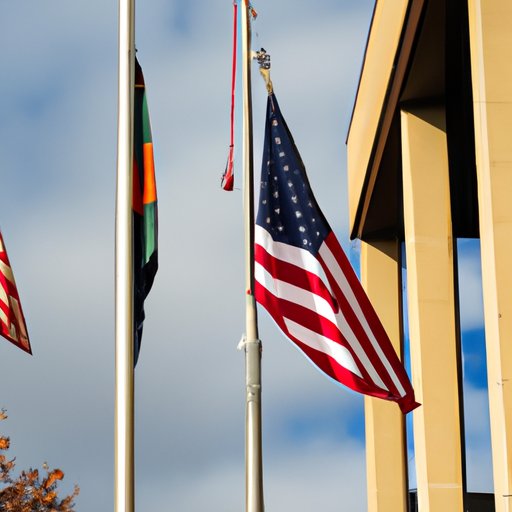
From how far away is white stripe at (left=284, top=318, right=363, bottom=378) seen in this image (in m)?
11.2

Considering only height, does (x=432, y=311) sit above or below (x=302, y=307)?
above

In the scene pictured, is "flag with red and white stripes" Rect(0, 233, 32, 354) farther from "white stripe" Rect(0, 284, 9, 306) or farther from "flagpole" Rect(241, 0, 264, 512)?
"flagpole" Rect(241, 0, 264, 512)

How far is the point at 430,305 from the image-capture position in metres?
20.1

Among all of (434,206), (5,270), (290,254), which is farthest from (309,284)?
(434,206)

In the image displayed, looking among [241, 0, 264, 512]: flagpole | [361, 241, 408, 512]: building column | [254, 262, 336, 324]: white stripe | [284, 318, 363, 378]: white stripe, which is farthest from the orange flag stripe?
[361, 241, 408, 512]: building column

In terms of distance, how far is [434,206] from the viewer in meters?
20.4

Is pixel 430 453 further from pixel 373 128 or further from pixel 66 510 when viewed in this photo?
pixel 66 510

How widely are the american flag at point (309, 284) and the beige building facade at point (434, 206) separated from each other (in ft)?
7.37

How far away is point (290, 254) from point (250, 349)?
1114 millimetres

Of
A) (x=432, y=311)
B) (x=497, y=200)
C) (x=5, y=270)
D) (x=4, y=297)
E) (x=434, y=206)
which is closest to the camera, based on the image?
(x=497, y=200)

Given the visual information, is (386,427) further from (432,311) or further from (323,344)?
(323,344)

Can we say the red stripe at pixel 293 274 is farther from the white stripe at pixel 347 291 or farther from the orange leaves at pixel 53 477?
the orange leaves at pixel 53 477

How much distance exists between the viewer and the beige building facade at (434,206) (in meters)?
13.7

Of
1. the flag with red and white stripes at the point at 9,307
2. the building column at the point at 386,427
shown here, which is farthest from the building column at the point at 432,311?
the flag with red and white stripes at the point at 9,307
